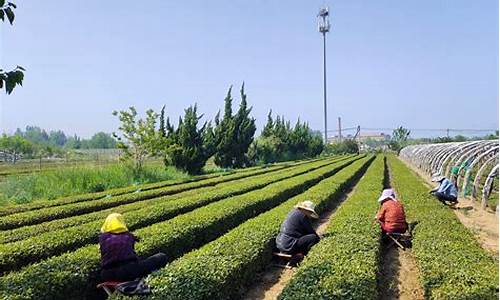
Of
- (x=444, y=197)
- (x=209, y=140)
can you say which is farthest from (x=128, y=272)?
(x=209, y=140)

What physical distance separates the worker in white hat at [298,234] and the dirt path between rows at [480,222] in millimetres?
3689

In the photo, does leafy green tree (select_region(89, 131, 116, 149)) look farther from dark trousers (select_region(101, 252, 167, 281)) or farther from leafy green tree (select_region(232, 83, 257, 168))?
dark trousers (select_region(101, 252, 167, 281))

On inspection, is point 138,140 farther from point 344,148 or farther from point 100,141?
point 100,141

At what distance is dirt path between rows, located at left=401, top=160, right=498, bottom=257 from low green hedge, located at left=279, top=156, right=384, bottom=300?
2541 millimetres

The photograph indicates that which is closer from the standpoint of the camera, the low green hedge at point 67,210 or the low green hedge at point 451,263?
the low green hedge at point 451,263

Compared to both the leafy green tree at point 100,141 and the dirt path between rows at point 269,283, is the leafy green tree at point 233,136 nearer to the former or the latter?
the dirt path between rows at point 269,283

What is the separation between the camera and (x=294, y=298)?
15.4ft

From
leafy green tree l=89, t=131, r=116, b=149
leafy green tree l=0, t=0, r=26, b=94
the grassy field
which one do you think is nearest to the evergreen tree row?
the grassy field

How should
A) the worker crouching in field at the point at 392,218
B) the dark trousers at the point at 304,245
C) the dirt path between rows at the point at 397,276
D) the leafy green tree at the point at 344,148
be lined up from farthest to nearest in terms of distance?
1. the leafy green tree at the point at 344,148
2. the worker crouching in field at the point at 392,218
3. the dark trousers at the point at 304,245
4. the dirt path between rows at the point at 397,276

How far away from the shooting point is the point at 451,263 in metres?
5.89

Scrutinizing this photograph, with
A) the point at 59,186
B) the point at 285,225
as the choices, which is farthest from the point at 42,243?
the point at 59,186

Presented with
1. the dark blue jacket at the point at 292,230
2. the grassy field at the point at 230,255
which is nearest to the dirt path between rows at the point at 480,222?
the grassy field at the point at 230,255

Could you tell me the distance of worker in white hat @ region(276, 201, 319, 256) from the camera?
305 inches

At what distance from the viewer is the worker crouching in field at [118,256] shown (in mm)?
5926
